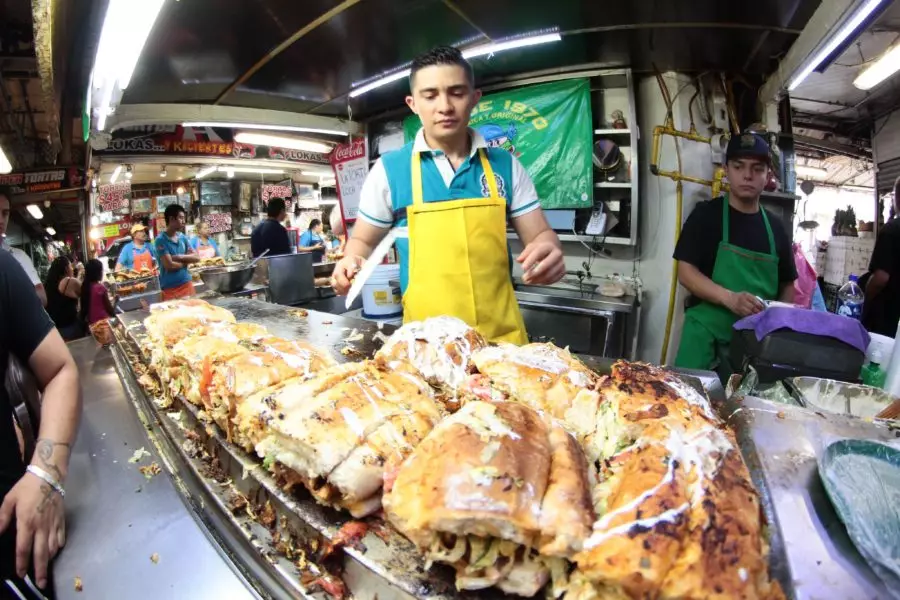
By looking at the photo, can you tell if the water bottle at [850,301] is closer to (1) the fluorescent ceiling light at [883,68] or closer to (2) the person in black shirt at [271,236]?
(1) the fluorescent ceiling light at [883,68]

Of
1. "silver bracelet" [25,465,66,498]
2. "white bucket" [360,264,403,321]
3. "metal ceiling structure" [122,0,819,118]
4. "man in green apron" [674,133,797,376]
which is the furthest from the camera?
"white bucket" [360,264,403,321]

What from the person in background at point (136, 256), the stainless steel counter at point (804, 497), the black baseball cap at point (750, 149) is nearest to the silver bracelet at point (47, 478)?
the stainless steel counter at point (804, 497)

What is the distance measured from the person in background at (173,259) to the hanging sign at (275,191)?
9.37 metres

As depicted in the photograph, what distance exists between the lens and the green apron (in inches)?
141

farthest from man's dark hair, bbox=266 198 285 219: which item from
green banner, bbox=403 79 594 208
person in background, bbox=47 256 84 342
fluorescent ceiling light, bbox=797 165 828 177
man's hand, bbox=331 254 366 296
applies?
fluorescent ceiling light, bbox=797 165 828 177

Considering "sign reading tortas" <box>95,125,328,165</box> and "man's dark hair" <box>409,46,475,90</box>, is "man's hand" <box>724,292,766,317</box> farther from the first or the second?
"sign reading tortas" <box>95,125,328,165</box>

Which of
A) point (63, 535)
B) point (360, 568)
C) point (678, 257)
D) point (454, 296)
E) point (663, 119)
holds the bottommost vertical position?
point (63, 535)

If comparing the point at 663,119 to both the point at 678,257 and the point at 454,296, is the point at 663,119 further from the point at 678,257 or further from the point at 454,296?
the point at 454,296

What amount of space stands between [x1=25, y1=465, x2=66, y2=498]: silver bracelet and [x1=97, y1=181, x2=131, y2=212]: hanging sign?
53.1 feet

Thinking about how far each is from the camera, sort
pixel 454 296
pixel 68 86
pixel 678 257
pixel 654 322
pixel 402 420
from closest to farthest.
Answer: pixel 402 420 < pixel 454 296 < pixel 678 257 < pixel 68 86 < pixel 654 322

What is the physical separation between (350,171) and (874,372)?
764cm

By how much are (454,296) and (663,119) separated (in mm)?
4551

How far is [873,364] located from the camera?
2.37 m

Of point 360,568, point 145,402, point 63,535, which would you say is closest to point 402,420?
point 360,568
